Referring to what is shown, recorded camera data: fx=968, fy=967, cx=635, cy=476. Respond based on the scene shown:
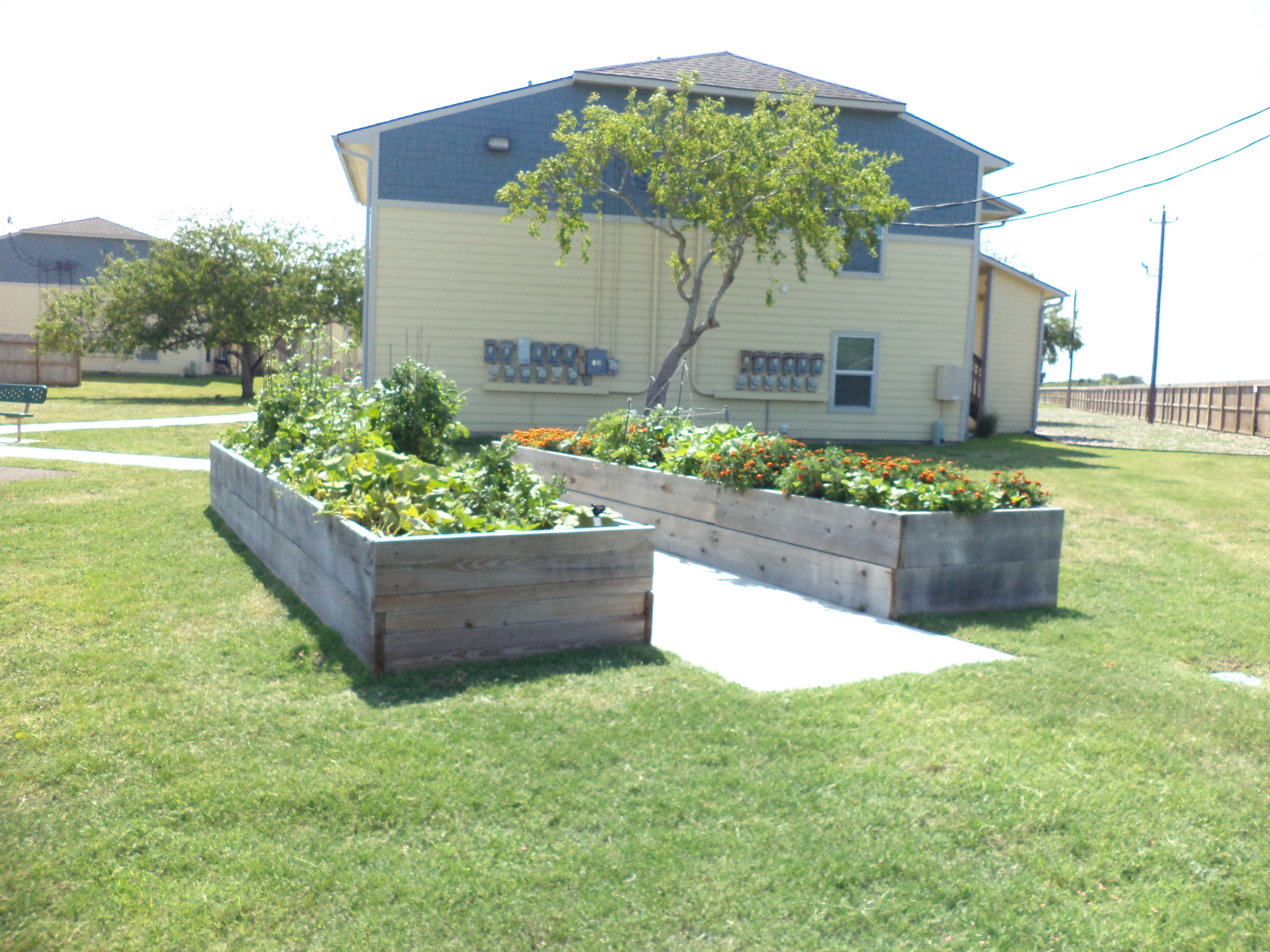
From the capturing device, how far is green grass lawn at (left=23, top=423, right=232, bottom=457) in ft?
42.7

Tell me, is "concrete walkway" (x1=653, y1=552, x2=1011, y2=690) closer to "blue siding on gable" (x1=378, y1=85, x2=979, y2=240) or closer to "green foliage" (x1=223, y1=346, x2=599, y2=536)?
"green foliage" (x1=223, y1=346, x2=599, y2=536)

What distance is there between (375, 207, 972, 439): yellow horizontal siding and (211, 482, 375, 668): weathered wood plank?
819 centimetres

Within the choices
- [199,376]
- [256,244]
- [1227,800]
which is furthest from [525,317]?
[199,376]

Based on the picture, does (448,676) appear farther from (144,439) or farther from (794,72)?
(794,72)

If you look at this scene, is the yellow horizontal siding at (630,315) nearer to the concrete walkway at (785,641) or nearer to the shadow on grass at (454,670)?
the concrete walkway at (785,641)

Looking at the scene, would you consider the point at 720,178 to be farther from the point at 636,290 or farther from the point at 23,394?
the point at 23,394

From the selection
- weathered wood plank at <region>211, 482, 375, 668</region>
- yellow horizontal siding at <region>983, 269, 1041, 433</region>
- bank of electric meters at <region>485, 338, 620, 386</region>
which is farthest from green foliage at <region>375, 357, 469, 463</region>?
yellow horizontal siding at <region>983, 269, 1041, 433</region>

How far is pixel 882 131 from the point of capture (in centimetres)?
1675

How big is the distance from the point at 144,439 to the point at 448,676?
12117mm

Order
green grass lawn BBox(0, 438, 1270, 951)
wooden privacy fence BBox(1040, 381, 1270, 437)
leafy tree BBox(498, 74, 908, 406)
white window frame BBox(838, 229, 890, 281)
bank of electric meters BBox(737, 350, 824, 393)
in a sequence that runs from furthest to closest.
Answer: wooden privacy fence BBox(1040, 381, 1270, 437) → white window frame BBox(838, 229, 890, 281) → bank of electric meters BBox(737, 350, 824, 393) → leafy tree BBox(498, 74, 908, 406) → green grass lawn BBox(0, 438, 1270, 951)

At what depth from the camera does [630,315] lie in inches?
641

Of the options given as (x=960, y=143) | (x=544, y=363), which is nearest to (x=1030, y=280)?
(x=960, y=143)

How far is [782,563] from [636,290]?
10709 mm

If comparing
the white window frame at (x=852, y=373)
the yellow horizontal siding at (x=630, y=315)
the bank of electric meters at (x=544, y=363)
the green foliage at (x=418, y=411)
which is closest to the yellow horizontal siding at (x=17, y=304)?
the yellow horizontal siding at (x=630, y=315)
